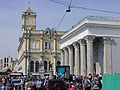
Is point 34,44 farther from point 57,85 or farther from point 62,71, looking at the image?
point 57,85

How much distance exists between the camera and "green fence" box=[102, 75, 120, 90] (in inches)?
627

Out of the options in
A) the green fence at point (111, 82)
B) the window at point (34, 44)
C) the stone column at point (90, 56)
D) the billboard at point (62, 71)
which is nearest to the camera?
the green fence at point (111, 82)

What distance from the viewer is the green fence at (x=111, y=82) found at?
52.3 ft

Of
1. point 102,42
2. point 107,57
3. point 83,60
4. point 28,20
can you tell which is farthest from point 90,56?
point 28,20

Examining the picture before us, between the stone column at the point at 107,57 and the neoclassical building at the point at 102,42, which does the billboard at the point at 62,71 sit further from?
the stone column at the point at 107,57

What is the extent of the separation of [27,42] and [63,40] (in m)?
20.1

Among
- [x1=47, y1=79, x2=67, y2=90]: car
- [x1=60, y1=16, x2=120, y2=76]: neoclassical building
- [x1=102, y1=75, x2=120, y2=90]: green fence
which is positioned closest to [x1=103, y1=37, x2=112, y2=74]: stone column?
[x1=60, y1=16, x2=120, y2=76]: neoclassical building

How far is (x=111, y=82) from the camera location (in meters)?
17.4

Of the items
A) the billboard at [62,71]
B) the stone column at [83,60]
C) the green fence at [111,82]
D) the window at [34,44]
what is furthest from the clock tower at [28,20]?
the green fence at [111,82]

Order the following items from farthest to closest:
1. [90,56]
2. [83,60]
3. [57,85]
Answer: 1. [83,60]
2. [90,56]
3. [57,85]

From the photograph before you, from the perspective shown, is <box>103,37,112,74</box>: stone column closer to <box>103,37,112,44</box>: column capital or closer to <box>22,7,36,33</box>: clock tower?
<box>103,37,112,44</box>: column capital

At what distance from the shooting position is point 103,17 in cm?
4047

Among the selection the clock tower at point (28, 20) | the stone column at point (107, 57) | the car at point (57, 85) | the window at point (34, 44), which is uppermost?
the clock tower at point (28, 20)

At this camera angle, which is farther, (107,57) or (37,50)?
(37,50)
